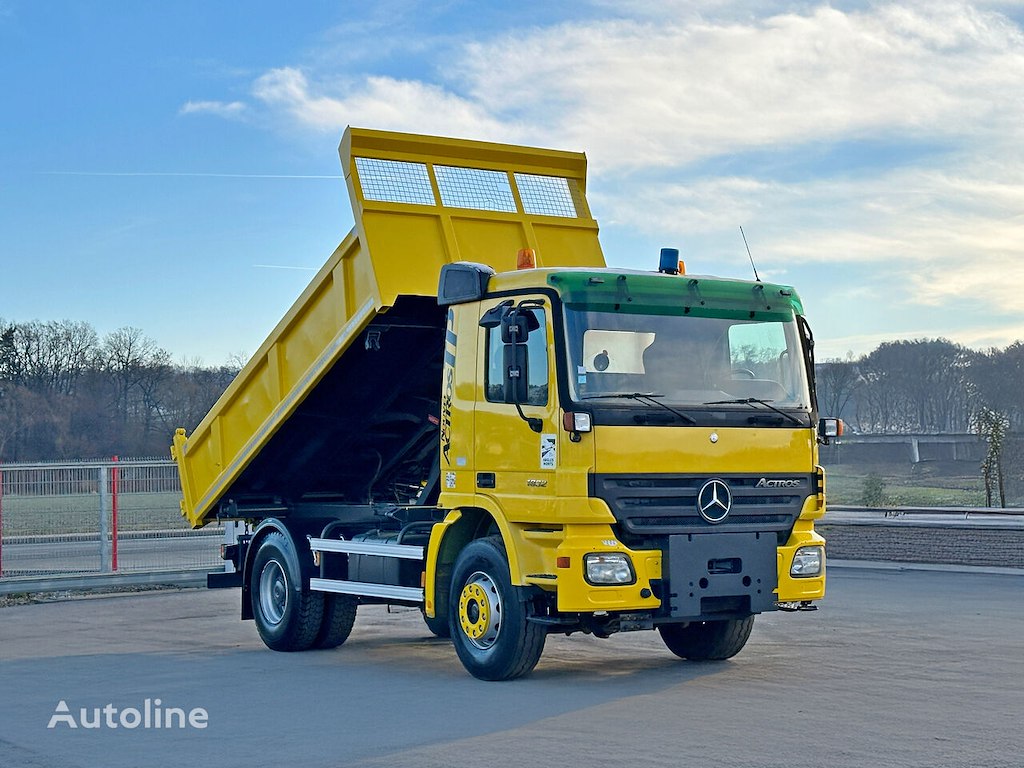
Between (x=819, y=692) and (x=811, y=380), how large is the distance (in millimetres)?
2495

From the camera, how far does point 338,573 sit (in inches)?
466

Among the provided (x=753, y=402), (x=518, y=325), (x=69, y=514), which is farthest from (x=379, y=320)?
(x=69, y=514)

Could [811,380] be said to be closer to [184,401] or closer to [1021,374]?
[184,401]

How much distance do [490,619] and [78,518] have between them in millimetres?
11376

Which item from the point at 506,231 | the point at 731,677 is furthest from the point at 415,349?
the point at 731,677

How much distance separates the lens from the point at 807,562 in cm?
998

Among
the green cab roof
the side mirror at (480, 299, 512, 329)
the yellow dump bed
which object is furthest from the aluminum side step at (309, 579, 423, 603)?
the green cab roof

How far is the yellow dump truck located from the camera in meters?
9.27

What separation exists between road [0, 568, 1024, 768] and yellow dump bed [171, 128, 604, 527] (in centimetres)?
175

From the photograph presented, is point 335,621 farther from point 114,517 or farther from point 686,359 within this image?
point 114,517

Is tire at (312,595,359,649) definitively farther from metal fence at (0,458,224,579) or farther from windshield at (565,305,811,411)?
metal fence at (0,458,224,579)

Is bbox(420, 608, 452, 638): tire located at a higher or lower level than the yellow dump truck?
lower

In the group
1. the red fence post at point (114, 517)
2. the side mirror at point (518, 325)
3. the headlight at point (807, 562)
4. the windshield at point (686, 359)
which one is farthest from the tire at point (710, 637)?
the red fence post at point (114, 517)

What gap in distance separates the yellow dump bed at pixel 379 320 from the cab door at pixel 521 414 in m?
1.29
